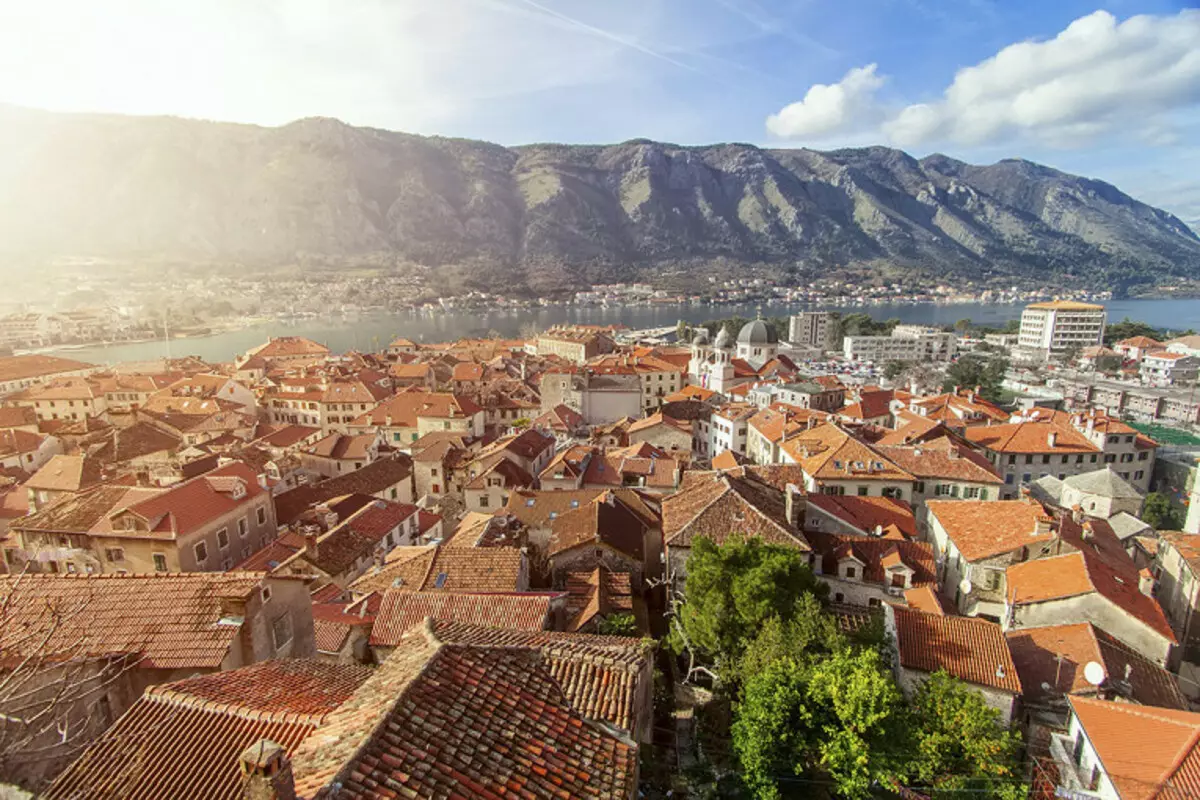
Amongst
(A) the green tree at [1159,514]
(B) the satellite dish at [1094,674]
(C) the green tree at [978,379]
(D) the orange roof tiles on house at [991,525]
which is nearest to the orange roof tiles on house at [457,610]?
(B) the satellite dish at [1094,674]

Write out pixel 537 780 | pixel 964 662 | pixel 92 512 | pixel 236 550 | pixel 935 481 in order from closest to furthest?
1. pixel 537 780
2. pixel 964 662
3. pixel 92 512
4. pixel 236 550
5. pixel 935 481

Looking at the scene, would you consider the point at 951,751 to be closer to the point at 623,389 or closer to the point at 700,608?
Result: the point at 700,608

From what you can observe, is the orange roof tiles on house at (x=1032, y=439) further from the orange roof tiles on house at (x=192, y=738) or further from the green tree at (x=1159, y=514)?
the orange roof tiles on house at (x=192, y=738)

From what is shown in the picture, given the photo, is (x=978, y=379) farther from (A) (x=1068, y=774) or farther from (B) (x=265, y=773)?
(B) (x=265, y=773)

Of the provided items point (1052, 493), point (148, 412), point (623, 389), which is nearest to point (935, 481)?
point (1052, 493)

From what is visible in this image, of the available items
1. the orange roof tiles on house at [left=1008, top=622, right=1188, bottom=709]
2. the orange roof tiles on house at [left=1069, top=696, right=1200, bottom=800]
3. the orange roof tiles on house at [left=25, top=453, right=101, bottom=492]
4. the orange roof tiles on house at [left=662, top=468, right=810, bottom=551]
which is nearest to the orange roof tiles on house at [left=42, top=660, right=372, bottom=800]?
the orange roof tiles on house at [left=662, top=468, right=810, bottom=551]

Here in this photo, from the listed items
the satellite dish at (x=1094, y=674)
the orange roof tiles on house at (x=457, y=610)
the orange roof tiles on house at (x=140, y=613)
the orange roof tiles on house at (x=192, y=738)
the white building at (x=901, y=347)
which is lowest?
→ the white building at (x=901, y=347)

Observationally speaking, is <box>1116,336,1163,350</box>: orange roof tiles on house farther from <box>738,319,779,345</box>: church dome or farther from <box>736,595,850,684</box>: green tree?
<box>736,595,850,684</box>: green tree
